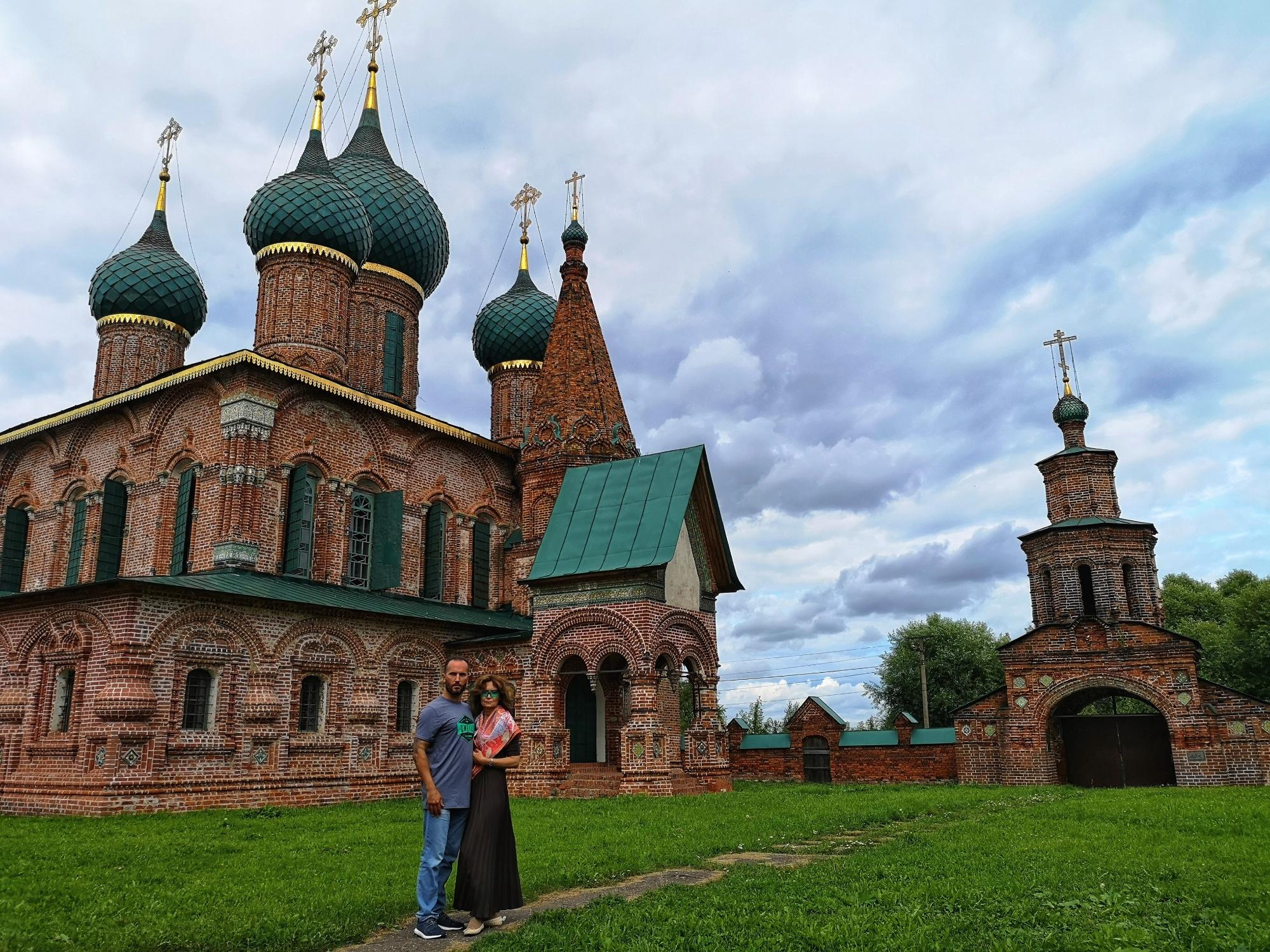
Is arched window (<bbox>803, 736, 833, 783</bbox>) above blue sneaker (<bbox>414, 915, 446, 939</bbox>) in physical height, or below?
above

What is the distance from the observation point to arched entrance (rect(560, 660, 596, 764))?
18406 millimetres

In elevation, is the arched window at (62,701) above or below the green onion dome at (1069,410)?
below

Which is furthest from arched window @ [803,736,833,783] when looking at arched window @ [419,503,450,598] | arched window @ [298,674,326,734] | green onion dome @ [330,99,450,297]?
green onion dome @ [330,99,450,297]

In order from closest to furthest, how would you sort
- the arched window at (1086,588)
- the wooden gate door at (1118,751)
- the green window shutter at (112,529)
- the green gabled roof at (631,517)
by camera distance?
the green gabled roof at (631,517)
the green window shutter at (112,529)
the wooden gate door at (1118,751)
the arched window at (1086,588)

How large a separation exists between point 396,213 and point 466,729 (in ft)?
66.0

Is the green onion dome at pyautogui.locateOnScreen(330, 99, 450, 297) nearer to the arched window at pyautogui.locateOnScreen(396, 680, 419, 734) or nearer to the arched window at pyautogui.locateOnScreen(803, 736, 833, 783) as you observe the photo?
the arched window at pyautogui.locateOnScreen(396, 680, 419, 734)

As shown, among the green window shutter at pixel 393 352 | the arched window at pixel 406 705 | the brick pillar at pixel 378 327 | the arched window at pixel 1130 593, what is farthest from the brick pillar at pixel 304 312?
the arched window at pixel 1130 593

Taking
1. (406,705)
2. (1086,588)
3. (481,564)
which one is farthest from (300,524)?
A: (1086,588)

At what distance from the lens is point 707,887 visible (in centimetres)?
634

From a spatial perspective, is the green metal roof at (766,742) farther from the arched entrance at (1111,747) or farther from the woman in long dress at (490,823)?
the woman in long dress at (490,823)

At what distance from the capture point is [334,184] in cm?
2131

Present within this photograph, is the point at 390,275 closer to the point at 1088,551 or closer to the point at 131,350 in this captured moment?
the point at 131,350

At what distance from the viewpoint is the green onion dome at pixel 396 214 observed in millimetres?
23391

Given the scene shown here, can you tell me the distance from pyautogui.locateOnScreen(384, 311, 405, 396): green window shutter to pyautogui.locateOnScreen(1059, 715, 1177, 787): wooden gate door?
16797 millimetres
